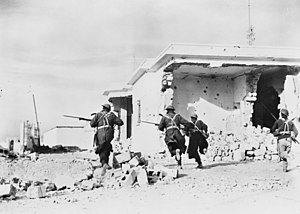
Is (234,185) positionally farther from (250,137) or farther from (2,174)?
(250,137)

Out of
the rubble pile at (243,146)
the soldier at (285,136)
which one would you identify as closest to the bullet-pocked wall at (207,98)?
the rubble pile at (243,146)

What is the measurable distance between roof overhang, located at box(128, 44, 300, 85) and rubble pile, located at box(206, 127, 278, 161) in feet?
6.44

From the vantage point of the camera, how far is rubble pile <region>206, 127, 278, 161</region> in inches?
465

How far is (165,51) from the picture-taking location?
12438mm

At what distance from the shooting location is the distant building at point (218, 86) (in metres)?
12.6

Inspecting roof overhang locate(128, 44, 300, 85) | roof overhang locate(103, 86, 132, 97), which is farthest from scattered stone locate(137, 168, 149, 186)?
roof overhang locate(103, 86, 132, 97)

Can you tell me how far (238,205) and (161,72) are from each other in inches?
316

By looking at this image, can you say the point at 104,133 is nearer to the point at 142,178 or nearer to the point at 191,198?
the point at 142,178

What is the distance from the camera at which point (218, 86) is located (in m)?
14.6

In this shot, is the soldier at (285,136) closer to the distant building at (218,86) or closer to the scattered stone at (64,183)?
the scattered stone at (64,183)

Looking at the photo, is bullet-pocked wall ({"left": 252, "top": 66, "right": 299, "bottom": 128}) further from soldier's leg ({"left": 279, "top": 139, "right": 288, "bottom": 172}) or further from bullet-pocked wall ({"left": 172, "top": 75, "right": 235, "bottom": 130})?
soldier's leg ({"left": 279, "top": 139, "right": 288, "bottom": 172})

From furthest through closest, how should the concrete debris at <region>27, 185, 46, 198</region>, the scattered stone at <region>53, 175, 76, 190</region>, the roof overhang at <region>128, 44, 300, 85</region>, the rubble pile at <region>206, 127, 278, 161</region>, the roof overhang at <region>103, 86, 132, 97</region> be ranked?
the roof overhang at <region>103, 86, 132, 97</region> < the roof overhang at <region>128, 44, 300, 85</region> < the rubble pile at <region>206, 127, 278, 161</region> < the scattered stone at <region>53, 175, 76, 190</region> < the concrete debris at <region>27, 185, 46, 198</region>

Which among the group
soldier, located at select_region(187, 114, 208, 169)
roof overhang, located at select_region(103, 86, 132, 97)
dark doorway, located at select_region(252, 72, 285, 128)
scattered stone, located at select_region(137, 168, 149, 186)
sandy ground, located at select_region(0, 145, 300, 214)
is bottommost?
sandy ground, located at select_region(0, 145, 300, 214)

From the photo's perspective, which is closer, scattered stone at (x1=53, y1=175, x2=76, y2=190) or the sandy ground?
the sandy ground
